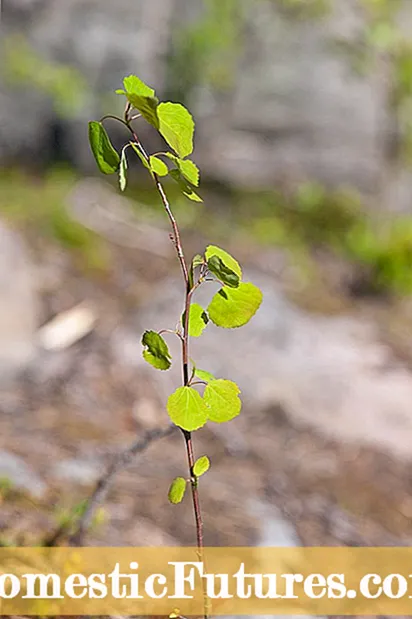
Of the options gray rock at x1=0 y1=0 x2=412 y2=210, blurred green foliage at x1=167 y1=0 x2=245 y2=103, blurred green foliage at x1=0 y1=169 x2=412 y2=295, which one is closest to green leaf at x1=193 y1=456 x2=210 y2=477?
blurred green foliage at x1=0 y1=169 x2=412 y2=295

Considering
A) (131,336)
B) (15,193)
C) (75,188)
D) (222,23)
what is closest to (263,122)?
(222,23)

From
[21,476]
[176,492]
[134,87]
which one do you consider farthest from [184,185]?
[21,476]

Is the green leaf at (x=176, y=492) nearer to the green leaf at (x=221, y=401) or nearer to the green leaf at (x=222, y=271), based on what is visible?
the green leaf at (x=221, y=401)

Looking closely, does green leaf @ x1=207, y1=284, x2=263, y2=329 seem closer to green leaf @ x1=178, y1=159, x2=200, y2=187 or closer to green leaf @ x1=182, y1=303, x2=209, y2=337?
green leaf @ x1=182, y1=303, x2=209, y2=337

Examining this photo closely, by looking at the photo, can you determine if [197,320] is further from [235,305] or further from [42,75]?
[42,75]

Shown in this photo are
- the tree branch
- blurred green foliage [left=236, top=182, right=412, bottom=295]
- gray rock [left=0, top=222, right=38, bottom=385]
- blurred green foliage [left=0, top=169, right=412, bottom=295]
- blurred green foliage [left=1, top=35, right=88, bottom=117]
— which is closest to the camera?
the tree branch

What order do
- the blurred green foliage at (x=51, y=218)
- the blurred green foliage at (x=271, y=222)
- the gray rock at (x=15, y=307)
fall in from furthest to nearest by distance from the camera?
the blurred green foliage at (x=271, y=222) → the blurred green foliage at (x=51, y=218) → the gray rock at (x=15, y=307)

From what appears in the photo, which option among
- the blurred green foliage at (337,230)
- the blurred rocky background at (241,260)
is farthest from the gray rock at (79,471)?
the blurred green foliage at (337,230)

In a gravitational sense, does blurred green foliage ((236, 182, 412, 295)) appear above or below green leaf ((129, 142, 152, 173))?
above
